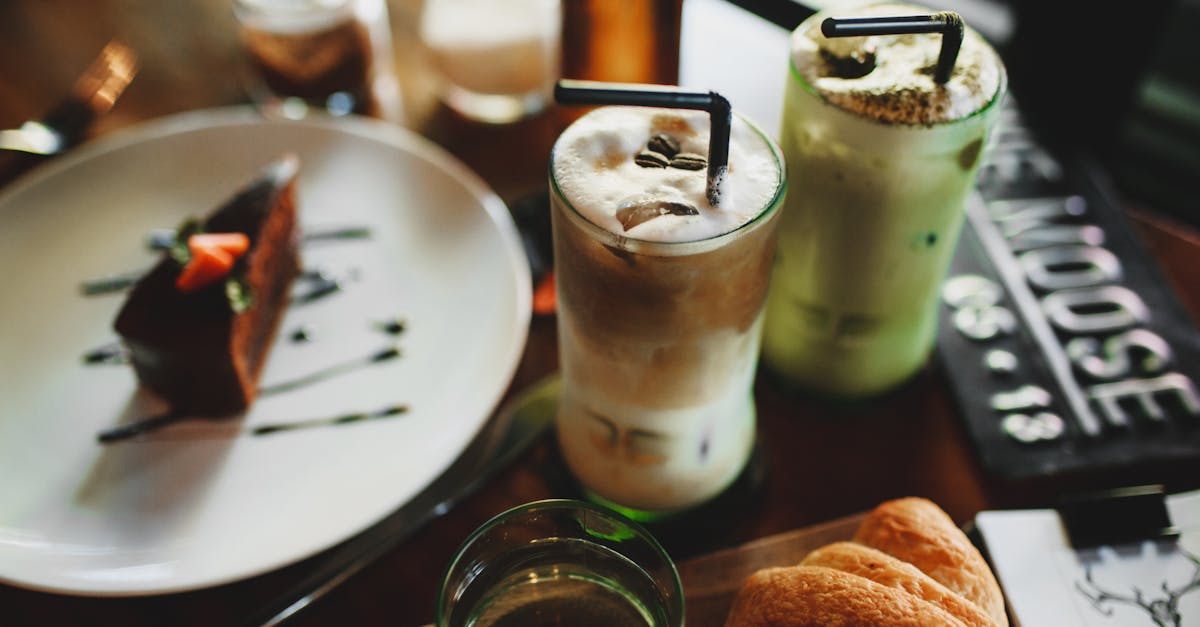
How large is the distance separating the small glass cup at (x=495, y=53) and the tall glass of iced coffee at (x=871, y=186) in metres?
0.57

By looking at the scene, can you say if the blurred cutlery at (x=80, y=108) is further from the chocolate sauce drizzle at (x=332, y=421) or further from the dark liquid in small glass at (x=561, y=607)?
the dark liquid in small glass at (x=561, y=607)

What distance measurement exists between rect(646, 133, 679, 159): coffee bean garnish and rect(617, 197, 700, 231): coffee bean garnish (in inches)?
2.3

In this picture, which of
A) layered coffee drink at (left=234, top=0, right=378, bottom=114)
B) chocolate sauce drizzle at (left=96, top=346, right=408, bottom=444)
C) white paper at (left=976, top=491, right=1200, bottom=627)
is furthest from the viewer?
layered coffee drink at (left=234, top=0, right=378, bottom=114)

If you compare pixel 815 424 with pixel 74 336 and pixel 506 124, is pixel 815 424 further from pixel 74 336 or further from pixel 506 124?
pixel 74 336

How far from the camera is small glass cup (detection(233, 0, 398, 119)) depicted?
1.24 m

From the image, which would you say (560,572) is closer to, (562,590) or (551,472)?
(562,590)

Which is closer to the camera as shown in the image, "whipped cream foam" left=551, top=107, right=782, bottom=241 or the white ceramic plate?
"whipped cream foam" left=551, top=107, right=782, bottom=241

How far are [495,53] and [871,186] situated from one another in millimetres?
701

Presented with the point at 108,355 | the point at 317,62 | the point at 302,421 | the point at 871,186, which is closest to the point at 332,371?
the point at 302,421

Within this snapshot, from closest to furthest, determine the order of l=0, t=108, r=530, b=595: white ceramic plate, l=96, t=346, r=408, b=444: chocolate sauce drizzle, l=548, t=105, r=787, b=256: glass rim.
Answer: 1. l=548, t=105, r=787, b=256: glass rim
2. l=0, t=108, r=530, b=595: white ceramic plate
3. l=96, t=346, r=408, b=444: chocolate sauce drizzle

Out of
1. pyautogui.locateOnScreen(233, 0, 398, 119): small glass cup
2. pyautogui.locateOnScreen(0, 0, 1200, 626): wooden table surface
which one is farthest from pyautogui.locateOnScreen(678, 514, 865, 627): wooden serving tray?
pyautogui.locateOnScreen(233, 0, 398, 119): small glass cup

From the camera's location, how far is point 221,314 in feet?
3.31

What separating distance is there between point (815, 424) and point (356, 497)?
484mm

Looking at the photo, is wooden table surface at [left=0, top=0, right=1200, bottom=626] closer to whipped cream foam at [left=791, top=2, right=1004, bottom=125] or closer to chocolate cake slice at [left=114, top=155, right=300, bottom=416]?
chocolate cake slice at [left=114, top=155, right=300, bottom=416]
